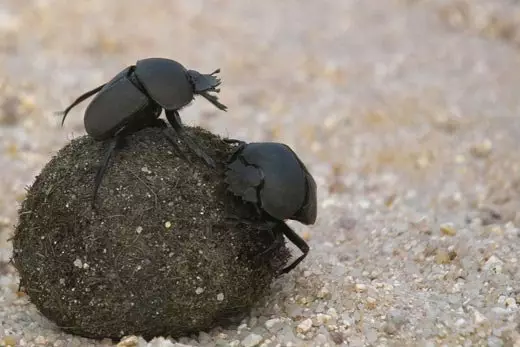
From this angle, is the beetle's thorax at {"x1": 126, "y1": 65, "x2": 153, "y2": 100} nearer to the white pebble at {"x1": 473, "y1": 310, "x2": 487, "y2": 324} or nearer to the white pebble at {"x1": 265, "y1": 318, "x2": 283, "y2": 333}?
the white pebble at {"x1": 265, "y1": 318, "x2": 283, "y2": 333}

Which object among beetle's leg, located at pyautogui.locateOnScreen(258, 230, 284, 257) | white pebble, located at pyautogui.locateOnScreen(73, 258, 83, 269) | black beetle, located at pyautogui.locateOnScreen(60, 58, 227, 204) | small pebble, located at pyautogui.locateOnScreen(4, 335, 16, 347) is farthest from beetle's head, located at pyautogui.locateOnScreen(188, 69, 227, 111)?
small pebble, located at pyautogui.locateOnScreen(4, 335, 16, 347)

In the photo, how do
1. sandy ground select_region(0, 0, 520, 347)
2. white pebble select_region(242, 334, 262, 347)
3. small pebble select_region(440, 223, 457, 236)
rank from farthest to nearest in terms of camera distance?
small pebble select_region(440, 223, 457, 236) → sandy ground select_region(0, 0, 520, 347) → white pebble select_region(242, 334, 262, 347)

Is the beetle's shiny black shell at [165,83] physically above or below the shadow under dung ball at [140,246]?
above

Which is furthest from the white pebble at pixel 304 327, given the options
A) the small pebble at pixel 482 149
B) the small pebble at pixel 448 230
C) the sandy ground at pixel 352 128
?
the small pebble at pixel 482 149

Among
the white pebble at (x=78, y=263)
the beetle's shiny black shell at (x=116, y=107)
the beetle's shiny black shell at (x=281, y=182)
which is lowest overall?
the white pebble at (x=78, y=263)

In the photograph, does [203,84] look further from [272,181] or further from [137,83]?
[272,181]

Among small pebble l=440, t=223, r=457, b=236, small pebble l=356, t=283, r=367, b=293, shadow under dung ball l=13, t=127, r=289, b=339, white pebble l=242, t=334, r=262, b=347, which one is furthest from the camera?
small pebble l=440, t=223, r=457, b=236

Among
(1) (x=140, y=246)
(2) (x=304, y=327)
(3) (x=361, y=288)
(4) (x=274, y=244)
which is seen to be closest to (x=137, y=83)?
(1) (x=140, y=246)

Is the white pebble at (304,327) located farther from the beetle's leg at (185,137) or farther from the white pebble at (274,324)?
the beetle's leg at (185,137)

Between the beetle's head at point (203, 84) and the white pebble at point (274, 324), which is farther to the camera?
the white pebble at point (274, 324)
